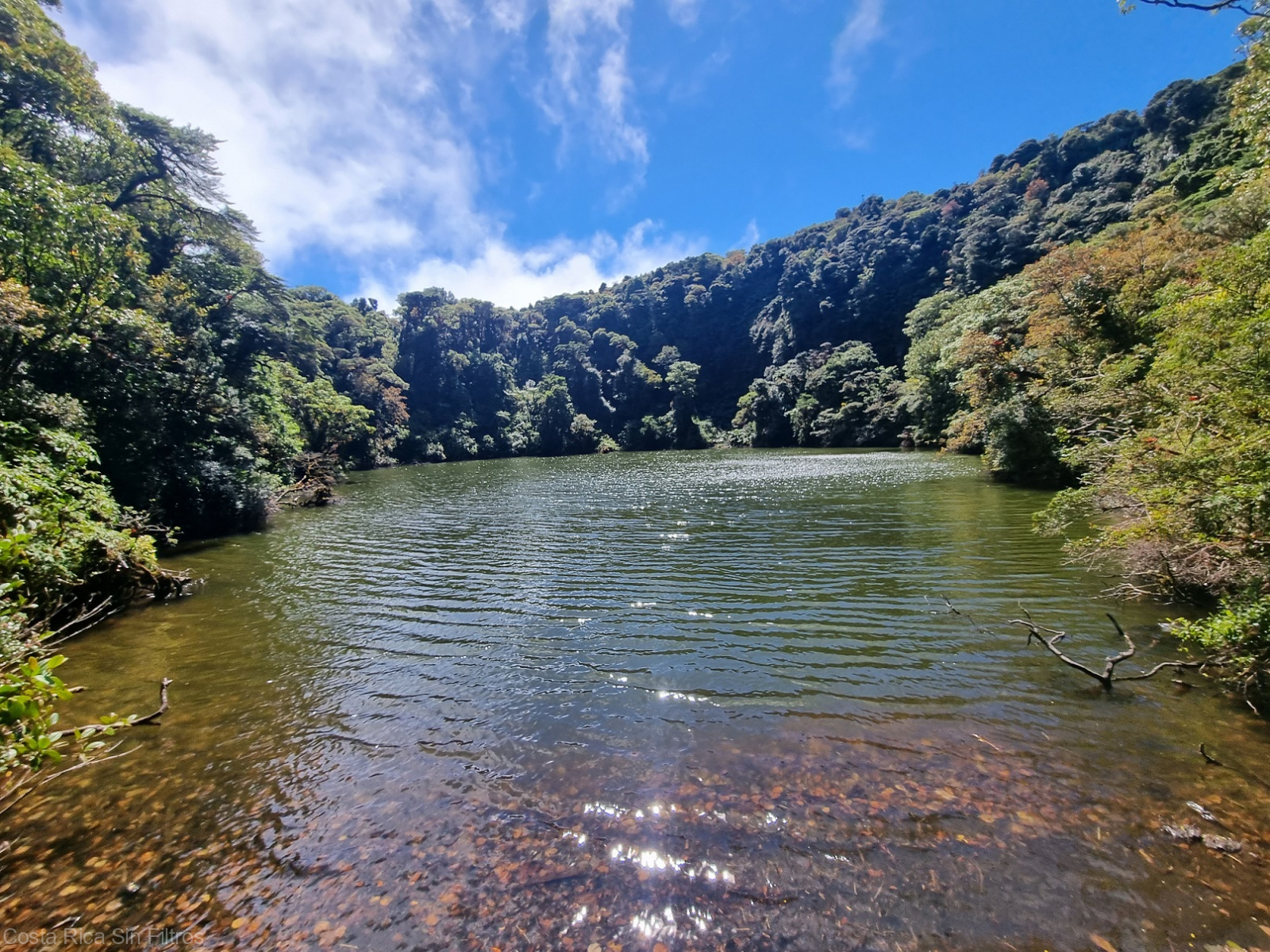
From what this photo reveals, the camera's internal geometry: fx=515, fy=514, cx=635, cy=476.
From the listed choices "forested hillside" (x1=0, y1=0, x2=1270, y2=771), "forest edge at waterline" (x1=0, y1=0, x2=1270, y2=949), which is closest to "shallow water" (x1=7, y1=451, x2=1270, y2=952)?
"forest edge at waterline" (x1=0, y1=0, x2=1270, y2=949)

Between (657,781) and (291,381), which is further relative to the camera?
(291,381)

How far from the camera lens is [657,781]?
18.4ft

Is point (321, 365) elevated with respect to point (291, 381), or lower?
elevated

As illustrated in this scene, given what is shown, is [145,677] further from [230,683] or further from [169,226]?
[169,226]

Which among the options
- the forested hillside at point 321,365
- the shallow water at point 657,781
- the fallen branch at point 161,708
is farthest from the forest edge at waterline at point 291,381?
the shallow water at point 657,781

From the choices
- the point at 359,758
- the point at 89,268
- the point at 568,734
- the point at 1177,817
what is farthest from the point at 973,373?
the point at 89,268

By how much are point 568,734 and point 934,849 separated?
13.3 ft

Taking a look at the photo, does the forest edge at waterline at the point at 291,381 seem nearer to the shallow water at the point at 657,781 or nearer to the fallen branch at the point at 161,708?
the fallen branch at the point at 161,708

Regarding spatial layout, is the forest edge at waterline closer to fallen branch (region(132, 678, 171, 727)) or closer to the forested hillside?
the forested hillside

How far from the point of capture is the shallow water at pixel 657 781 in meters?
3.98

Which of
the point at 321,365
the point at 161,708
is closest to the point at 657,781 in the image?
the point at 161,708

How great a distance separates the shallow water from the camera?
3982 millimetres

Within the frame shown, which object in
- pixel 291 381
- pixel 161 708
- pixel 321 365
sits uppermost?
pixel 321 365

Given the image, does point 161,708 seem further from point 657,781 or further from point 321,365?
point 321,365
